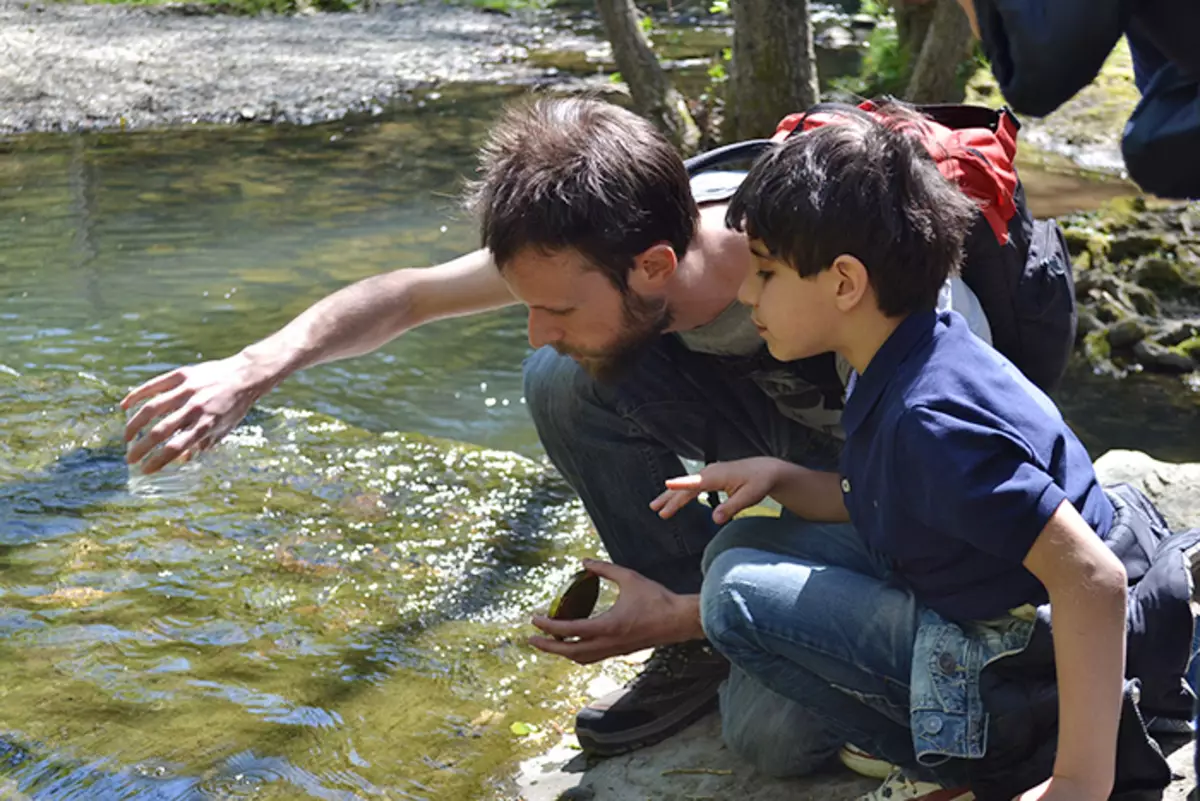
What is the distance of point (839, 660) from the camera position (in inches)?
84.4

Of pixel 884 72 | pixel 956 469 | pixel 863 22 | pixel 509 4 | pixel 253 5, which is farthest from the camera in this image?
pixel 509 4

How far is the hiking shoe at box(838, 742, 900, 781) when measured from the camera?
2.38 meters

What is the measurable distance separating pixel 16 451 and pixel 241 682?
1621 mm

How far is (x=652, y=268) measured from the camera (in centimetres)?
262

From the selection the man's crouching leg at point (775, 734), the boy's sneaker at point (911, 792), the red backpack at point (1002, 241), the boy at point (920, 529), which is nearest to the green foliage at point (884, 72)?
the red backpack at point (1002, 241)

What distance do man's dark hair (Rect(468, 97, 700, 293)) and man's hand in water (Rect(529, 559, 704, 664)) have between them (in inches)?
22.7

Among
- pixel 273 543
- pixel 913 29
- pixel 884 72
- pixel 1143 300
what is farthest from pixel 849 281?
pixel 913 29

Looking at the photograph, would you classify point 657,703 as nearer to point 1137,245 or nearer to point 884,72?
point 1137,245

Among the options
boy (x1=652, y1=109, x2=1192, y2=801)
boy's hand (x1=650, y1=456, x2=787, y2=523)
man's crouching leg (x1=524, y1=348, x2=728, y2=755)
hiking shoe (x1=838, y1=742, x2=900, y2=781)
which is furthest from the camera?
man's crouching leg (x1=524, y1=348, x2=728, y2=755)

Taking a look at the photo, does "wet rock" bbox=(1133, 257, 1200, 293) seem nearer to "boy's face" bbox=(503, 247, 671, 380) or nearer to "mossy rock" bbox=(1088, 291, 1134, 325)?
"mossy rock" bbox=(1088, 291, 1134, 325)

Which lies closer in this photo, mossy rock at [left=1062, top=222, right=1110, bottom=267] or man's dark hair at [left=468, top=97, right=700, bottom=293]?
man's dark hair at [left=468, top=97, right=700, bottom=293]

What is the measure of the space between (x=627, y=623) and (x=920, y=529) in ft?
2.50

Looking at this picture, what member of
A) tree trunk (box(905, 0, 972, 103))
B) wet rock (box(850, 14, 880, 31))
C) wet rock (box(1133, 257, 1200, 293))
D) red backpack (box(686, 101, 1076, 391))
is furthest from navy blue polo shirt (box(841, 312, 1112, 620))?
wet rock (box(850, 14, 880, 31))

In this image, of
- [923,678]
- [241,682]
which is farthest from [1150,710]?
[241,682]
